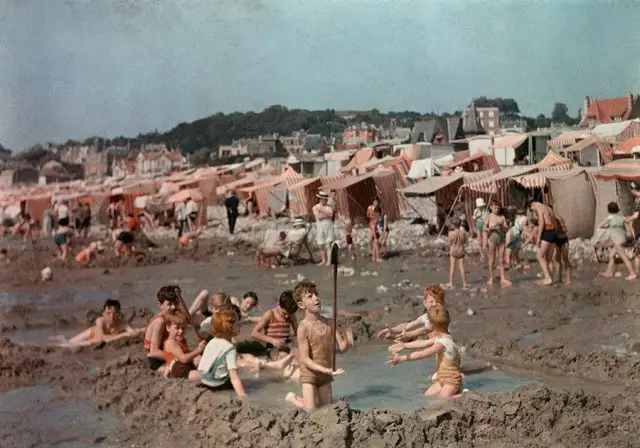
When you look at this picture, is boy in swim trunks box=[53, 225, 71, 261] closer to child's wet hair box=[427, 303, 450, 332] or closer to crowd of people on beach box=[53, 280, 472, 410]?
crowd of people on beach box=[53, 280, 472, 410]

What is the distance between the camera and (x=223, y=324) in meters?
7.05

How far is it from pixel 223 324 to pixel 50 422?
171 centimetres

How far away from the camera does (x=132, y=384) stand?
7688 mm

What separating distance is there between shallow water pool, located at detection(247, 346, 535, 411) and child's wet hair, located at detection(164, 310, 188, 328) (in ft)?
3.10

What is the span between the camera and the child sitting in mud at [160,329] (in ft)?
26.2

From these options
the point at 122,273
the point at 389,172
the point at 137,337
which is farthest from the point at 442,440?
the point at 389,172

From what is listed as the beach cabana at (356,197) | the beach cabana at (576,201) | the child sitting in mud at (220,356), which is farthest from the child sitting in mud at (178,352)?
the beach cabana at (356,197)

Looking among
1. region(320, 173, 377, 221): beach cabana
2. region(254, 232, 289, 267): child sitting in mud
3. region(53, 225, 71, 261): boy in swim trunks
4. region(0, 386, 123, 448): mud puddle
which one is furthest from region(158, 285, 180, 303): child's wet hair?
region(320, 173, 377, 221): beach cabana

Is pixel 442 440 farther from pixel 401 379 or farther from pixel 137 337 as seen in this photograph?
pixel 137 337

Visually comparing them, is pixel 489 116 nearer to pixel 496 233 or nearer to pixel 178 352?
pixel 496 233

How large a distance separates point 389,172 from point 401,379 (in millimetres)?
23146

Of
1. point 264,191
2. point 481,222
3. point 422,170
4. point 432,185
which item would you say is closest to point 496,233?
point 481,222

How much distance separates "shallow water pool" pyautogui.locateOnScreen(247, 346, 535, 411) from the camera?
7.33 metres

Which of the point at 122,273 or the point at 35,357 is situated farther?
the point at 122,273
